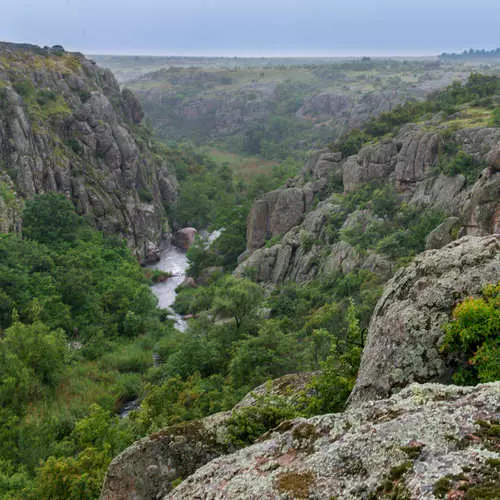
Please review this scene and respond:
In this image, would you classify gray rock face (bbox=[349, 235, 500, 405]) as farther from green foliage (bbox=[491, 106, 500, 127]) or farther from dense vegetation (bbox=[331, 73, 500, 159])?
dense vegetation (bbox=[331, 73, 500, 159])

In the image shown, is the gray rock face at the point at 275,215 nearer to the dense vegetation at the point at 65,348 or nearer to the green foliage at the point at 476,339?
the dense vegetation at the point at 65,348

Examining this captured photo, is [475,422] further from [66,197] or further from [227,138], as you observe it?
[227,138]

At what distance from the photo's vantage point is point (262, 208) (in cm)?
5116

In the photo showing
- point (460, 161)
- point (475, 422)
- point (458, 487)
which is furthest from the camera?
point (460, 161)

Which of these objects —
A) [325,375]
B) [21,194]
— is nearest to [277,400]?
[325,375]

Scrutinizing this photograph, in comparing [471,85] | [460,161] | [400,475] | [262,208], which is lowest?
[262,208]

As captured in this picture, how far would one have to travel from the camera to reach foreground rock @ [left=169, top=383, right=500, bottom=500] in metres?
5.76

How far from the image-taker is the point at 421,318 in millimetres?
9797

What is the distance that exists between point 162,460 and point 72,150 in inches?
2210

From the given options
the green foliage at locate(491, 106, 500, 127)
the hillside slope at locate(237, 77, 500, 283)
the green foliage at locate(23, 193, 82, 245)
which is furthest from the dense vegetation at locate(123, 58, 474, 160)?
the green foliage at locate(491, 106, 500, 127)

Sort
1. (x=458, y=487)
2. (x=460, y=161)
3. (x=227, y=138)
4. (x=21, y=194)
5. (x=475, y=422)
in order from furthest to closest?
(x=227, y=138), (x=21, y=194), (x=460, y=161), (x=475, y=422), (x=458, y=487)

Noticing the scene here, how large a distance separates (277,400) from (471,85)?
190 feet

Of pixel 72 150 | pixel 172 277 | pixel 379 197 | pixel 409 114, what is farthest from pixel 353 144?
pixel 72 150

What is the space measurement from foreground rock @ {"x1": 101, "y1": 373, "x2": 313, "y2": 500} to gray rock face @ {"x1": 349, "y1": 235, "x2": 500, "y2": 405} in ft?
10.4
